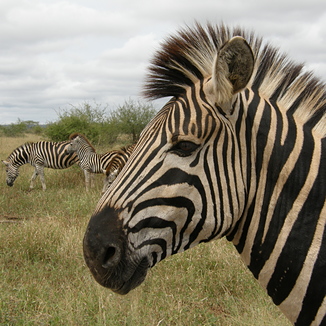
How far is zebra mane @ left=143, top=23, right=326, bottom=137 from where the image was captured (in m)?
2.10

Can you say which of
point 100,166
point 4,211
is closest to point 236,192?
point 4,211

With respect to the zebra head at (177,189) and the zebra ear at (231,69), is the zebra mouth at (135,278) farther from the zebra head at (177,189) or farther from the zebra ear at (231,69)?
the zebra ear at (231,69)

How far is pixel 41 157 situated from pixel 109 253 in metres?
13.9

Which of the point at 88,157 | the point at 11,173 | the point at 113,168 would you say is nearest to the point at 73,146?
the point at 88,157

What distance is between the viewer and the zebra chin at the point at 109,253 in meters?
1.76

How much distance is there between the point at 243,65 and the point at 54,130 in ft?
63.3

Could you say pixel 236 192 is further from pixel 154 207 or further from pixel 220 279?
pixel 220 279

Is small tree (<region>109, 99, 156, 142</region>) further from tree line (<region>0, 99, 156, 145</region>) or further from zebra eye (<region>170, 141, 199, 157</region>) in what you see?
zebra eye (<region>170, 141, 199, 157</region>)

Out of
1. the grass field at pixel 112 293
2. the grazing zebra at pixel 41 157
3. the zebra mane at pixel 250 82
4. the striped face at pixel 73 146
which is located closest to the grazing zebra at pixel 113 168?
the striped face at pixel 73 146

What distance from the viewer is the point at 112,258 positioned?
1.76 meters

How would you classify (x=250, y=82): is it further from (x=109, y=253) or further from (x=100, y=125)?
(x=100, y=125)

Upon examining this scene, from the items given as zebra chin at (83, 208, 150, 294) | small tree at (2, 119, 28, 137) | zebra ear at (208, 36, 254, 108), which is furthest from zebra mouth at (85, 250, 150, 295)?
small tree at (2, 119, 28, 137)

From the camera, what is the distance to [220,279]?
4.63m

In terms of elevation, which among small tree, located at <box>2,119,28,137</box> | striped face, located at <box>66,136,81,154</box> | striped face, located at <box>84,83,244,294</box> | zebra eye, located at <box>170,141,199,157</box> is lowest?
small tree, located at <box>2,119,28,137</box>
